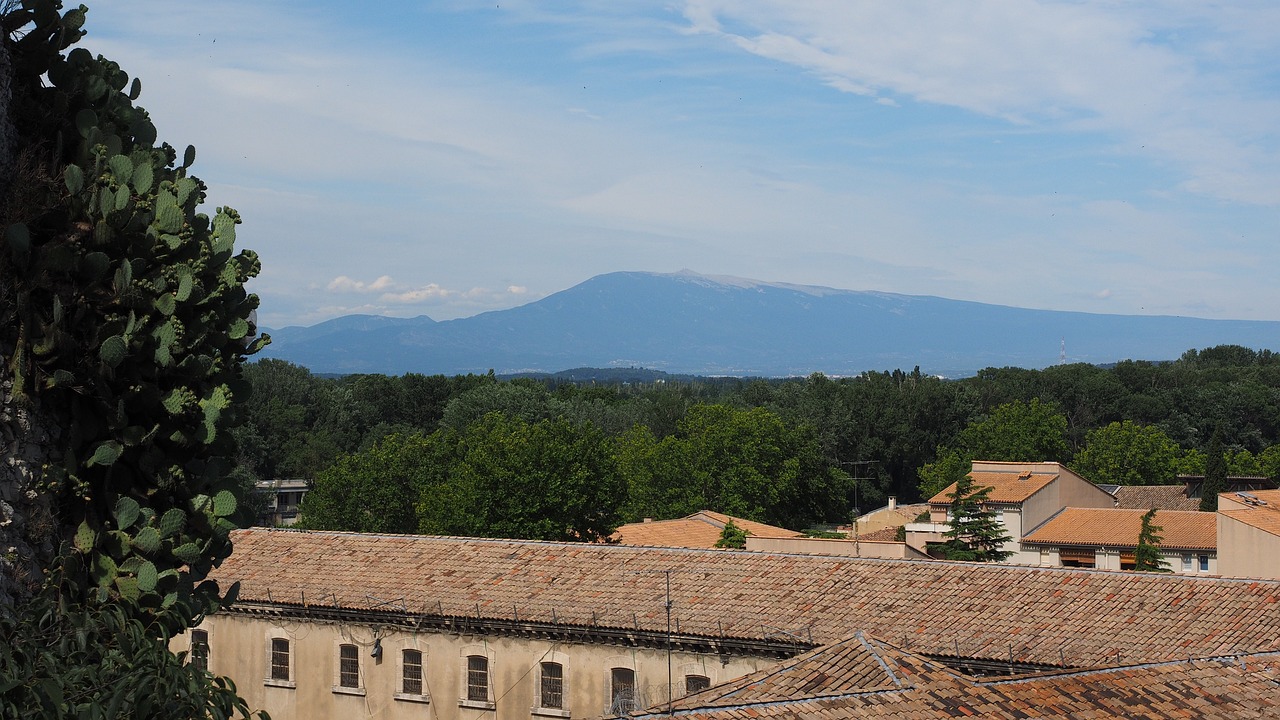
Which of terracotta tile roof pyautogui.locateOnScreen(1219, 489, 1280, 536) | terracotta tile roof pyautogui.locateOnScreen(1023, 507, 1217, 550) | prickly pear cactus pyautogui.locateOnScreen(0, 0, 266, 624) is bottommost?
terracotta tile roof pyautogui.locateOnScreen(1023, 507, 1217, 550)

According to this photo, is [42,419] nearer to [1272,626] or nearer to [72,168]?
[72,168]

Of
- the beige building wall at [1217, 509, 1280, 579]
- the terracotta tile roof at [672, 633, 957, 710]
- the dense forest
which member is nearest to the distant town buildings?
the terracotta tile roof at [672, 633, 957, 710]

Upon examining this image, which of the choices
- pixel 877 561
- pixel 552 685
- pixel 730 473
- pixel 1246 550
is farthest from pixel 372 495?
pixel 1246 550

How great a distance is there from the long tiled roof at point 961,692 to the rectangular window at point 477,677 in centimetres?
994

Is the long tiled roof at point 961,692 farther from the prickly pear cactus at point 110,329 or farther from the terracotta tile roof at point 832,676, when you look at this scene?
the prickly pear cactus at point 110,329

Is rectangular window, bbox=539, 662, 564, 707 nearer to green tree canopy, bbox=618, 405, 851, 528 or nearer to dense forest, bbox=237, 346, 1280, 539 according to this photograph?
dense forest, bbox=237, 346, 1280, 539

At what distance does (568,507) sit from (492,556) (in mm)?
21220

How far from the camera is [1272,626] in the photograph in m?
22.8

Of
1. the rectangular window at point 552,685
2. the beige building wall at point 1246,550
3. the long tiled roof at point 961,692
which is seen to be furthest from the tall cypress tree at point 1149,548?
the long tiled roof at point 961,692

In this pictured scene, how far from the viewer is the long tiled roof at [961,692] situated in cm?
1647

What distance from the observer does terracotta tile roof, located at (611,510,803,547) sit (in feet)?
163

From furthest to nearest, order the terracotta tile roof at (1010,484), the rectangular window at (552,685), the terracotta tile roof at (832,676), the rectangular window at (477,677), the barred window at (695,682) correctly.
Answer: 1. the terracotta tile roof at (1010,484)
2. the rectangular window at (477,677)
3. the rectangular window at (552,685)
4. the barred window at (695,682)
5. the terracotta tile roof at (832,676)

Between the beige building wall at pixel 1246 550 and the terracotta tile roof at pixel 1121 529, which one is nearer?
the beige building wall at pixel 1246 550

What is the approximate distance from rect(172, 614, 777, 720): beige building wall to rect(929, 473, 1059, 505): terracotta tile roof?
42.2 m
